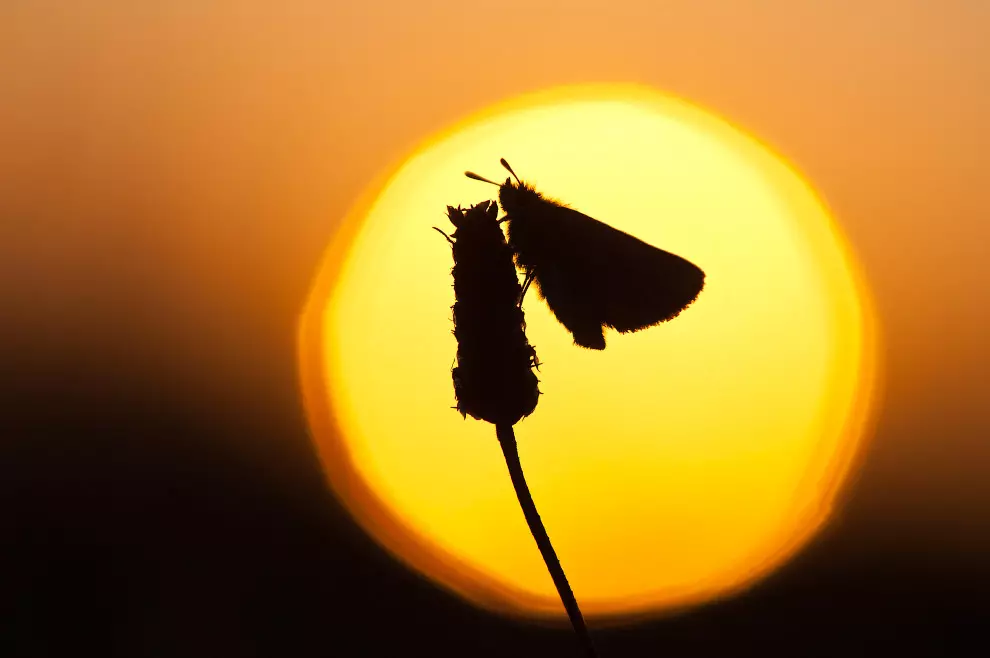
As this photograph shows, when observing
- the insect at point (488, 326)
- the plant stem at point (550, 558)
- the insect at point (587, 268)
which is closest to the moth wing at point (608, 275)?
the insect at point (587, 268)

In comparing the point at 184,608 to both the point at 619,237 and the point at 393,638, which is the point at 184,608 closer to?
the point at 393,638

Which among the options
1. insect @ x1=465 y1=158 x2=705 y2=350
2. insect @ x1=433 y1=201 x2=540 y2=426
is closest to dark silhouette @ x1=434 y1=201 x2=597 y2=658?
insect @ x1=433 y1=201 x2=540 y2=426

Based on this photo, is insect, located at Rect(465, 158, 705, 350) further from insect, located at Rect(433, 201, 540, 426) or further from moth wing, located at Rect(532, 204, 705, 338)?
insect, located at Rect(433, 201, 540, 426)

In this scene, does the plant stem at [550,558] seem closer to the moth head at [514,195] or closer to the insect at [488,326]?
the insect at [488,326]

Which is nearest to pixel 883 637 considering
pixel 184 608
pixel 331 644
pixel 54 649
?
pixel 331 644

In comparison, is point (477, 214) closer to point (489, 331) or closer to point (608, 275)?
point (489, 331)

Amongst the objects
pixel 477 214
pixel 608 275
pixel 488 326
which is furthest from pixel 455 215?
pixel 608 275
